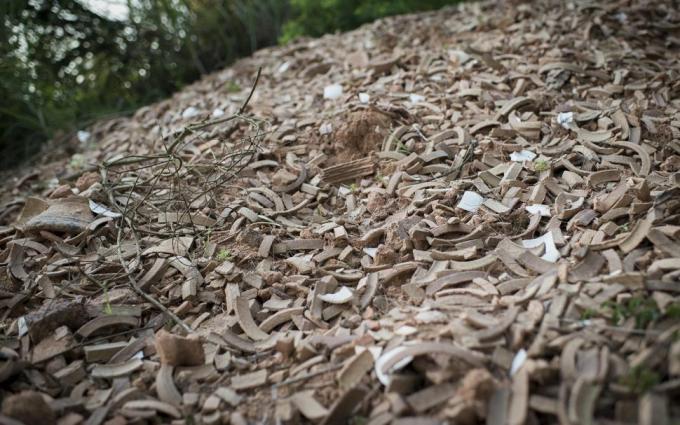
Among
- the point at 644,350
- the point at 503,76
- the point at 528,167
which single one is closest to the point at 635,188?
the point at 528,167

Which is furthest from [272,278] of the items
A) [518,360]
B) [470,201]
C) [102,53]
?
[102,53]

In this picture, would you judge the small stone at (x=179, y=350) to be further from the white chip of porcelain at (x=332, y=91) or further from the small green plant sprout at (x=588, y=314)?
the white chip of porcelain at (x=332, y=91)

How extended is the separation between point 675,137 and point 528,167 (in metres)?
0.68

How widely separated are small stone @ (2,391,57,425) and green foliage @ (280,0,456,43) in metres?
3.99

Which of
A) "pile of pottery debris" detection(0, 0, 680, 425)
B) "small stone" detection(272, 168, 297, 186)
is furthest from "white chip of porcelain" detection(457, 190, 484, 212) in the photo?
"small stone" detection(272, 168, 297, 186)

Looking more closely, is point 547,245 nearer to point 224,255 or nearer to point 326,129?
point 224,255

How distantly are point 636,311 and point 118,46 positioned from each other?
4790mm

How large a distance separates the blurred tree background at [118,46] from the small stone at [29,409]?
3.22 m

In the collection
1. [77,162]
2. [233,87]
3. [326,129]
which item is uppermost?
[233,87]

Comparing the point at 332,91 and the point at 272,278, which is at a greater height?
the point at 332,91

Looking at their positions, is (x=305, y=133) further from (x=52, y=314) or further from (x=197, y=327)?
(x=52, y=314)

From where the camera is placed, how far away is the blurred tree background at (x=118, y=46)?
4.52 meters

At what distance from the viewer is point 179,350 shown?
1778 millimetres

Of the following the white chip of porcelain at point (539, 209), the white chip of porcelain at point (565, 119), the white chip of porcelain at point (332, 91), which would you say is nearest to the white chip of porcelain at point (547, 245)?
the white chip of porcelain at point (539, 209)
